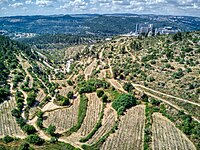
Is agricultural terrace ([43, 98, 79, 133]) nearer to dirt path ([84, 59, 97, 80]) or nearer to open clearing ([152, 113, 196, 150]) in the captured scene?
open clearing ([152, 113, 196, 150])

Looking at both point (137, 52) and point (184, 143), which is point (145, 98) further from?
point (137, 52)

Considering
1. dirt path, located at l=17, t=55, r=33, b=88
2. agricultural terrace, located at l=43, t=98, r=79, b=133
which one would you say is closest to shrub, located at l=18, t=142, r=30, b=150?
agricultural terrace, located at l=43, t=98, r=79, b=133

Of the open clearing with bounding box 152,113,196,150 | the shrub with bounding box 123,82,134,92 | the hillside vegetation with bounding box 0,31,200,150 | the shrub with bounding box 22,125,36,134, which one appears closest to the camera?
the open clearing with bounding box 152,113,196,150

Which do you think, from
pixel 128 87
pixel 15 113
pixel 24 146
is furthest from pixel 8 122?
pixel 128 87

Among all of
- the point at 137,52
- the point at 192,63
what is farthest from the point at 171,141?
the point at 137,52

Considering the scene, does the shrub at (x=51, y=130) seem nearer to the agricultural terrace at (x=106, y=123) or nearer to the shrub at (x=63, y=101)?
the agricultural terrace at (x=106, y=123)

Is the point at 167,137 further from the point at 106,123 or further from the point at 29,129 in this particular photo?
the point at 29,129

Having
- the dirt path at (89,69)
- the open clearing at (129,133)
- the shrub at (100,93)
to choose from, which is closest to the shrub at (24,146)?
the open clearing at (129,133)
